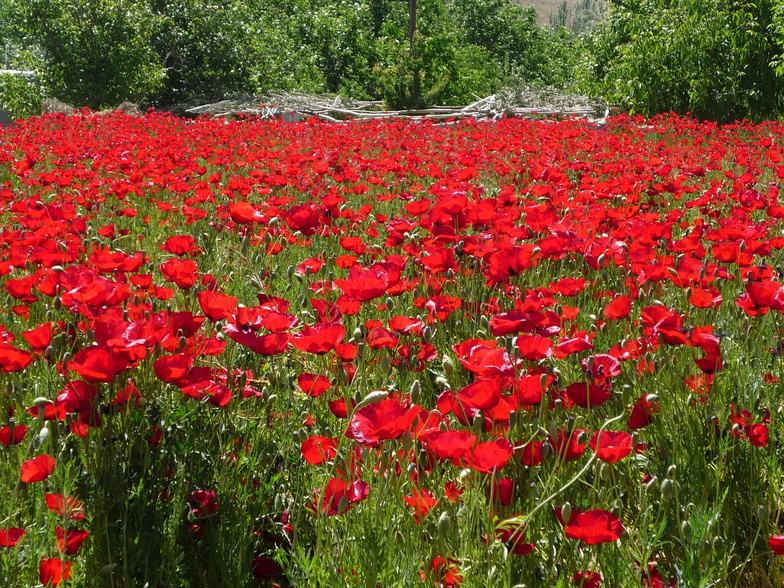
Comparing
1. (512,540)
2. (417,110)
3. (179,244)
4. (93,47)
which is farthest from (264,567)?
(93,47)

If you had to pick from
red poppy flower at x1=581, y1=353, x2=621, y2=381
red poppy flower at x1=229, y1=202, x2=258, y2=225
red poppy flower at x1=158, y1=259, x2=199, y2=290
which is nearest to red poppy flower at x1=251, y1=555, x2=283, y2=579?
red poppy flower at x1=581, y1=353, x2=621, y2=381

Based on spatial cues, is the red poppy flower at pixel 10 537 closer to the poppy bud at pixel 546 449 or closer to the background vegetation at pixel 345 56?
the poppy bud at pixel 546 449

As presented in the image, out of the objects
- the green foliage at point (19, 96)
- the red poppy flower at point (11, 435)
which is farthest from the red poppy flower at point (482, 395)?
the green foliage at point (19, 96)

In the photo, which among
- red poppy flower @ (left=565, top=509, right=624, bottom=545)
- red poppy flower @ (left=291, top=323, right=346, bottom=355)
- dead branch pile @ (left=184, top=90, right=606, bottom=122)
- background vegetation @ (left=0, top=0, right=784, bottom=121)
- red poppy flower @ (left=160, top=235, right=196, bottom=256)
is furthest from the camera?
dead branch pile @ (left=184, top=90, right=606, bottom=122)

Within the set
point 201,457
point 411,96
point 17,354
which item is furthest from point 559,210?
point 411,96

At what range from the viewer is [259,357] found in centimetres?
241

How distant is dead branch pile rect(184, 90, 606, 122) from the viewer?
1513 centimetres

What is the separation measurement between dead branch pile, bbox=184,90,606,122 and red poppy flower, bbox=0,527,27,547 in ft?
44.9

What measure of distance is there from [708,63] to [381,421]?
45.5 feet

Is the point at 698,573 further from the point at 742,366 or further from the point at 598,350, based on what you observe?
the point at 598,350

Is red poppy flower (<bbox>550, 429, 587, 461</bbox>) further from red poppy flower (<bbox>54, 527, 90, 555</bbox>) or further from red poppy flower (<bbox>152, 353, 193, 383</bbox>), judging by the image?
red poppy flower (<bbox>54, 527, 90, 555</bbox>)

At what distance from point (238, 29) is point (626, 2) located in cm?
973

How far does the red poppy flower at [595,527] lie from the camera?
1172mm

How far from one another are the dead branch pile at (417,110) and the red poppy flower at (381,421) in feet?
44.5
